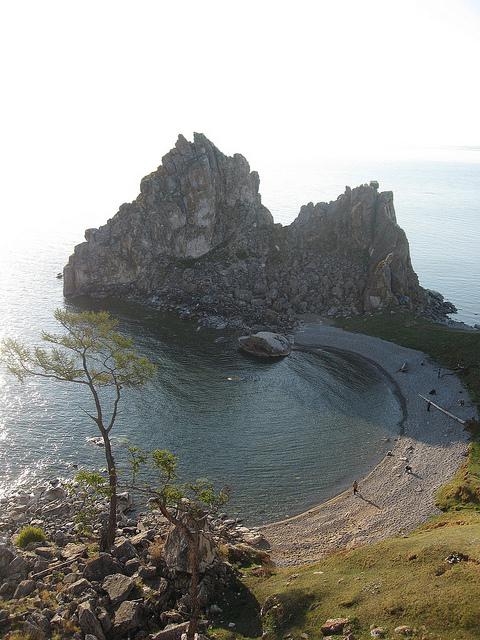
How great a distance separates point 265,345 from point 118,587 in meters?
64.5

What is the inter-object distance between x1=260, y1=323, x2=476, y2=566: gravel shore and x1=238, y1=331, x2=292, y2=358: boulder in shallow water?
66.0 ft

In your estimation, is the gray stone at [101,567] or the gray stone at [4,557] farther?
the gray stone at [4,557]

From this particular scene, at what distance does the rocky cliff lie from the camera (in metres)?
118

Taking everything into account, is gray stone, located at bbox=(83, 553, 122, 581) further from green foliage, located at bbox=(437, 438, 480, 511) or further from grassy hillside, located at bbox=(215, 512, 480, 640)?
green foliage, located at bbox=(437, 438, 480, 511)

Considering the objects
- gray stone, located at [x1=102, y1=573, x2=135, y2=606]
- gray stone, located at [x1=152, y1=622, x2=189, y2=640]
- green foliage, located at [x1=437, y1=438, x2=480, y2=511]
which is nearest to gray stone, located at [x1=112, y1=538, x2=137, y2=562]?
gray stone, located at [x1=102, y1=573, x2=135, y2=606]

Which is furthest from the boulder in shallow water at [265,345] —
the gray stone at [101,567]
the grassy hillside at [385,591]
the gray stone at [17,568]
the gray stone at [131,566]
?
the gray stone at [17,568]

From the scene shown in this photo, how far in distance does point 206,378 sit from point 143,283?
159 feet

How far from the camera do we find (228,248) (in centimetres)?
12775

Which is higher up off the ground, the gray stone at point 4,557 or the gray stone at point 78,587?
the gray stone at point 78,587

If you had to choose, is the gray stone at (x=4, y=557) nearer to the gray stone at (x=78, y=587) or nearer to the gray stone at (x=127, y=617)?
the gray stone at (x=78, y=587)

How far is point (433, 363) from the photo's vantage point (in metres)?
91.2

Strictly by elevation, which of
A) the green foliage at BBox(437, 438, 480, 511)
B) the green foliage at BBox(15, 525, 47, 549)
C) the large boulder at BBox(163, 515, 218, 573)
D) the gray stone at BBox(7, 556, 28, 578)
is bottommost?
the green foliage at BBox(15, 525, 47, 549)

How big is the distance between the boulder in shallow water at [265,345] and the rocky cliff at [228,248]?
1800cm

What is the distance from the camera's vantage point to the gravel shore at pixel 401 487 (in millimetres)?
48656
